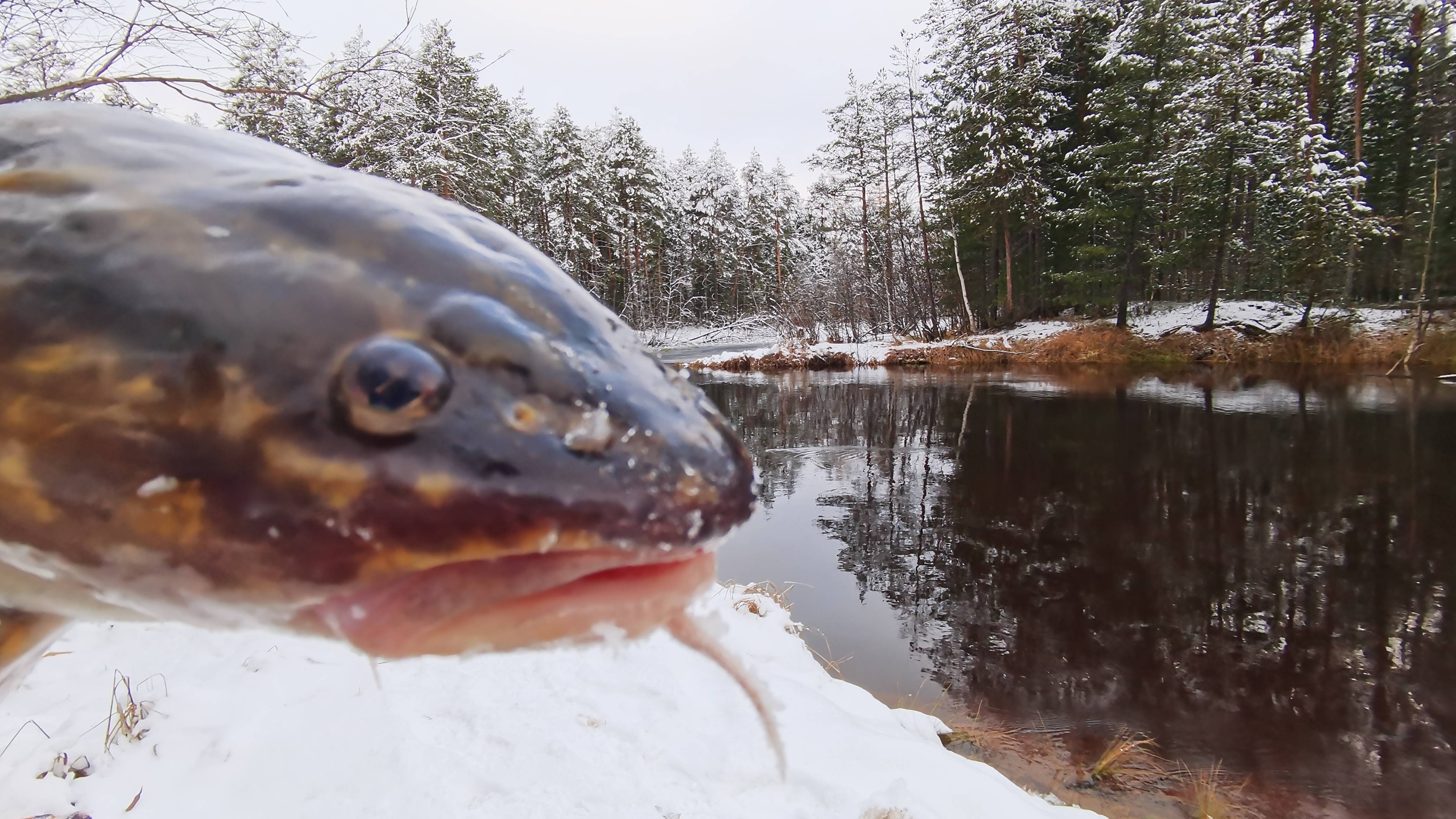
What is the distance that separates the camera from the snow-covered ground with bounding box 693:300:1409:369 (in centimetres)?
Answer: 1833

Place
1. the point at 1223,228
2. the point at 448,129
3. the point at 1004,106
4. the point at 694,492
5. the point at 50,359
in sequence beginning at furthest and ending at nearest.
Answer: the point at 1004,106
the point at 1223,228
the point at 448,129
the point at 694,492
the point at 50,359

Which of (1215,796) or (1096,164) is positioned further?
(1096,164)

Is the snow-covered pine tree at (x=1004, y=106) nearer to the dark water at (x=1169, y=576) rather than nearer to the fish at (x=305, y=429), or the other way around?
the dark water at (x=1169, y=576)

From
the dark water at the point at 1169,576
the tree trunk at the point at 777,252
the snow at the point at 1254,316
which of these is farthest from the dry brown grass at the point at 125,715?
the tree trunk at the point at 777,252

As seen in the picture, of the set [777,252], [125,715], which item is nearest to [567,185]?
[777,252]

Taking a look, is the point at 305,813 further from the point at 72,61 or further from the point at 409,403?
the point at 72,61

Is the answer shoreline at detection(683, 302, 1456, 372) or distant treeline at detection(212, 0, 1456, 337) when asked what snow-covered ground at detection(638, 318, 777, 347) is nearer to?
distant treeline at detection(212, 0, 1456, 337)

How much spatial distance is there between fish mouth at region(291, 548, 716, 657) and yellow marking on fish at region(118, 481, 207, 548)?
0.45ft

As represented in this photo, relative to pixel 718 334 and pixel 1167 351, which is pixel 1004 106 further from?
pixel 718 334

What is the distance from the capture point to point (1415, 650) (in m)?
4.66

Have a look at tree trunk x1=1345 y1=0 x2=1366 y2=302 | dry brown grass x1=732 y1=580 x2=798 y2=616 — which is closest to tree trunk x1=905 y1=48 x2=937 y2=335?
tree trunk x1=1345 y1=0 x2=1366 y2=302

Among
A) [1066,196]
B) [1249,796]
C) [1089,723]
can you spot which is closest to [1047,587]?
[1089,723]

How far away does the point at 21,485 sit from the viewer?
62 centimetres

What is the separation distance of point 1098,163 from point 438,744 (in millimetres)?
26651
